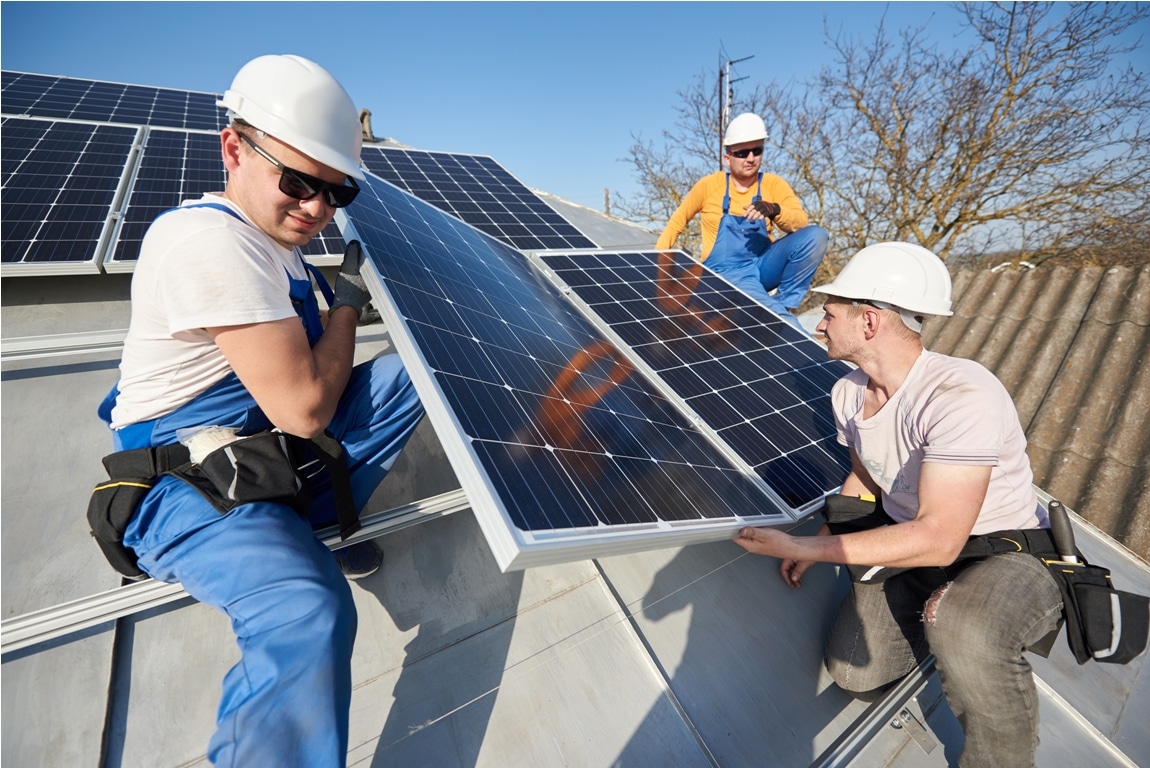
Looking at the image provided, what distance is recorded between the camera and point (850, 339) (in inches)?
117

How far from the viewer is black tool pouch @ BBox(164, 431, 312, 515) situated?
2.03m

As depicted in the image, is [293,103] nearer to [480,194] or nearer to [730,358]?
[730,358]

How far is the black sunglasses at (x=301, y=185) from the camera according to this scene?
2135mm

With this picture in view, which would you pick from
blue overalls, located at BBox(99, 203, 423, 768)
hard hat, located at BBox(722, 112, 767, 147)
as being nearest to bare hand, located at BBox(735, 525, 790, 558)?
blue overalls, located at BBox(99, 203, 423, 768)

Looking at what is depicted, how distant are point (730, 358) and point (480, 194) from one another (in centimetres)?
532

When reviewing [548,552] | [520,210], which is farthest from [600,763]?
[520,210]

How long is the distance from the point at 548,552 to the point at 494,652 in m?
1.46

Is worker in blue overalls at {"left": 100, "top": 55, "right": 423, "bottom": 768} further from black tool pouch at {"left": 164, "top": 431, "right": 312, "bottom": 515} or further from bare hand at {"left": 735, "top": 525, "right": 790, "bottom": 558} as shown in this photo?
bare hand at {"left": 735, "top": 525, "right": 790, "bottom": 558}

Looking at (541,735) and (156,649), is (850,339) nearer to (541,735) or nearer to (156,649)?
(541,735)

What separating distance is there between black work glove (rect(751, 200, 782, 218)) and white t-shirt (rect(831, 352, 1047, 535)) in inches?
128

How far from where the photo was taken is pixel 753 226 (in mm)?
6414

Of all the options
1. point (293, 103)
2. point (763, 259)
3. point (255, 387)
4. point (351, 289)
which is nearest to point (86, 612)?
point (255, 387)

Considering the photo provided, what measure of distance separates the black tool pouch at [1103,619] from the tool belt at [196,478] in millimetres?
4004

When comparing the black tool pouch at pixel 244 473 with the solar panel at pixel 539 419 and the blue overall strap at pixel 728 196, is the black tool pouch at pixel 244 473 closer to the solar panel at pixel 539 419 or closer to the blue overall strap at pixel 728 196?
the solar panel at pixel 539 419
